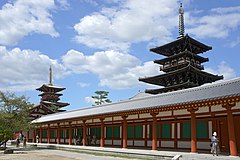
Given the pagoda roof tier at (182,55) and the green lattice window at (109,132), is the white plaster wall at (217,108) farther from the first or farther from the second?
the pagoda roof tier at (182,55)

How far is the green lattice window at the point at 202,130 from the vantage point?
1906cm

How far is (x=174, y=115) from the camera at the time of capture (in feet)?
69.1

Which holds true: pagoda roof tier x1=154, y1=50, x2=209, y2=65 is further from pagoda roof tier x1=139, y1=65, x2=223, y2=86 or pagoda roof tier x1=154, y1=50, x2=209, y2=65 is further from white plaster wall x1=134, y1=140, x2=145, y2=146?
white plaster wall x1=134, y1=140, x2=145, y2=146

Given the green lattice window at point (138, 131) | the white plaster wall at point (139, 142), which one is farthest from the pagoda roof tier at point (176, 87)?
the white plaster wall at point (139, 142)

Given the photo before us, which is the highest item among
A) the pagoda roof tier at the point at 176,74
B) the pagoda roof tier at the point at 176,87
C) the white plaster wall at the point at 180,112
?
the pagoda roof tier at the point at 176,74

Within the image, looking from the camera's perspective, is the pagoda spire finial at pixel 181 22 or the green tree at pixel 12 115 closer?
the green tree at pixel 12 115

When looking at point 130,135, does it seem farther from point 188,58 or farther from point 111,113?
point 188,58

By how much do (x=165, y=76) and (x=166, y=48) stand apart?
4330 millimetres

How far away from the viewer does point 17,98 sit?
2845 cm

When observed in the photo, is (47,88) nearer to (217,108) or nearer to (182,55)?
(182,55)

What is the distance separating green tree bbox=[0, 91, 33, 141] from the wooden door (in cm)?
1820

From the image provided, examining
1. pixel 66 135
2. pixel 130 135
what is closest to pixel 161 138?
pixel 130 135

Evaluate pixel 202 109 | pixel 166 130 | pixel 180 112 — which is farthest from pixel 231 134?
pixel 166 130

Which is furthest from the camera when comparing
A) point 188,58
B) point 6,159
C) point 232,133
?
point 188,58
